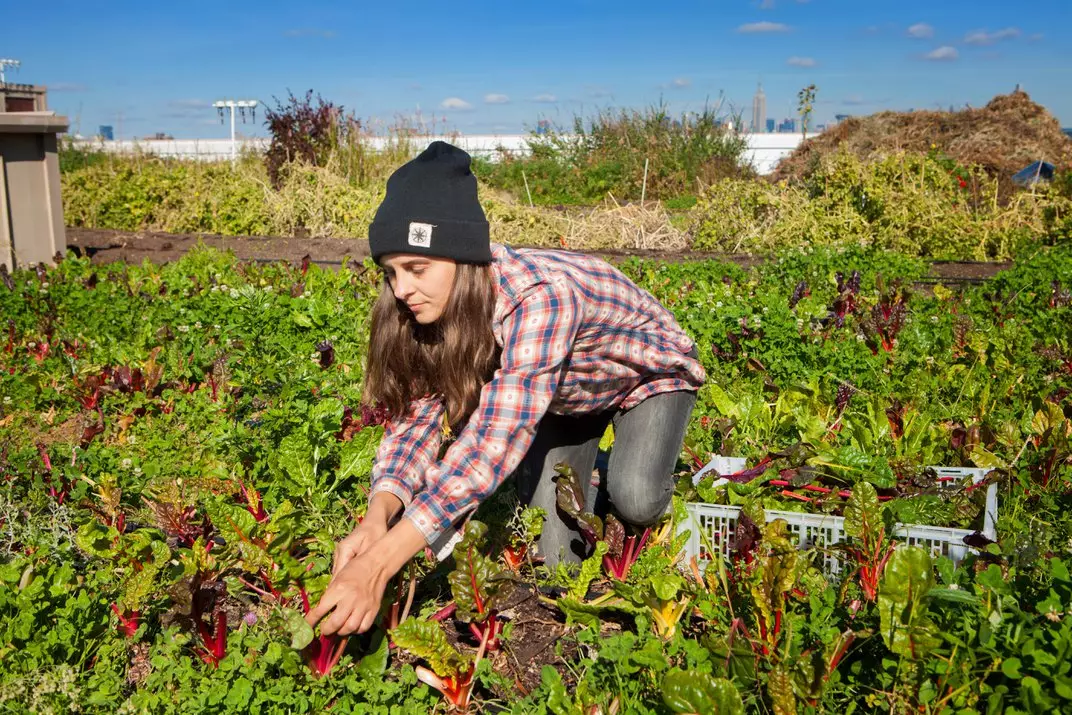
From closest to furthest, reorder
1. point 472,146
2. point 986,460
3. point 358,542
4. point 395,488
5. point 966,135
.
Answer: point 358,542, point 395,488, point 986,460, point 966,135, point 472,146

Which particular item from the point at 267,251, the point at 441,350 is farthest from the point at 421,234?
the point at 267,251

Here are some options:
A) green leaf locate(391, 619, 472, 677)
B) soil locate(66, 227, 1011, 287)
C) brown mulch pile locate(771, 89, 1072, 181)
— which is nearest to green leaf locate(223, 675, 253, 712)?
green leaf locate(391, 619, 472, 677)

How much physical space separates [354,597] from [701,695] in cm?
74

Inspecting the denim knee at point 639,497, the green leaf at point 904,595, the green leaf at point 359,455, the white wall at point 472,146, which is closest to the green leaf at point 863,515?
the green leaf at point 904,595

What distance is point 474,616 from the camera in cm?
246

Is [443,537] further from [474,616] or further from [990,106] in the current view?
[990,106]

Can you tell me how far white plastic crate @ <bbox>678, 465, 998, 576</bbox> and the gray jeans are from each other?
6.6 inches

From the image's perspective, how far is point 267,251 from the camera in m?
9.82

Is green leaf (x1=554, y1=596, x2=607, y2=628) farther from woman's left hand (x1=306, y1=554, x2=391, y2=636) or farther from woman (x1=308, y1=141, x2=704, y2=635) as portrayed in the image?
woman's left hand (x1=306, y1=554, x2=391, y2=636)

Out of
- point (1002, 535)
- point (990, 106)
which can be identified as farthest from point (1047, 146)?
point (1002, 535)

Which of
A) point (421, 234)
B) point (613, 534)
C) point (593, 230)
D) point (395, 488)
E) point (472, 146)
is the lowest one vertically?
point (613, 534)

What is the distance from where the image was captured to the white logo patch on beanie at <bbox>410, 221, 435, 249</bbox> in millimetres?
2295

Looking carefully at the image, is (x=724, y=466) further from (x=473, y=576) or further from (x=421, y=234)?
(x=421, y=234)

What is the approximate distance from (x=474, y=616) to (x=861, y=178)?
869cm
